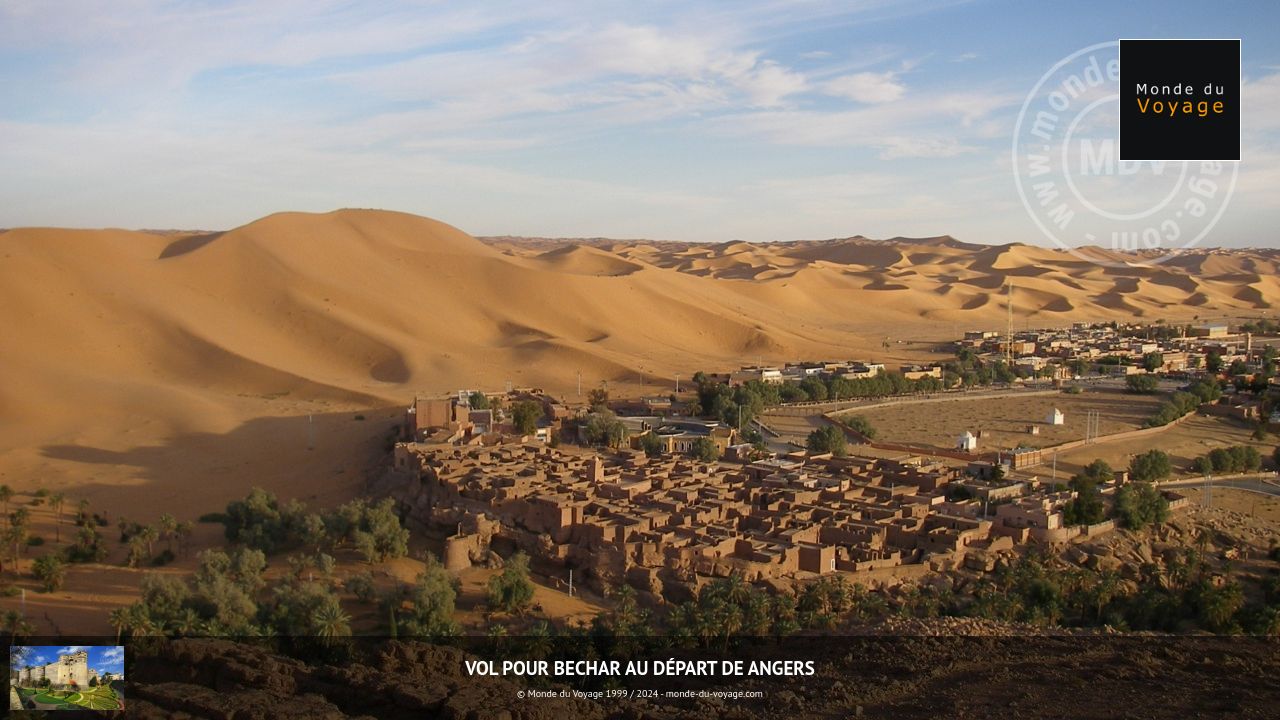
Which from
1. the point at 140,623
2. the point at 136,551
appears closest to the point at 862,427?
the point at 136,551

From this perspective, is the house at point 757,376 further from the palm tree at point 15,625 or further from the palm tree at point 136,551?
the palm tree at point 15,625

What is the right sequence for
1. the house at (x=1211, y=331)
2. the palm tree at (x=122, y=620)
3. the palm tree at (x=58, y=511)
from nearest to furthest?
1. the palm tree at (x=122, y=620)
2. the palm tree at (x=58, y=511)
3. the house at (x=1211, y=331)

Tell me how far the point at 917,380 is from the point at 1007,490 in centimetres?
1868

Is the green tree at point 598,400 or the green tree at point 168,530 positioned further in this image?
the green tree at point 598,400

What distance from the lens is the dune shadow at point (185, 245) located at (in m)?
51.2

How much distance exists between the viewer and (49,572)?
13.9 meters

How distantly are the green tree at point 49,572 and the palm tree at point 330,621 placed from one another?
4.65 m

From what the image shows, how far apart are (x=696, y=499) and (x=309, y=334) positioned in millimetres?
27231

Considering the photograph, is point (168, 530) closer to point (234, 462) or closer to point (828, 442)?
point (234, 462)

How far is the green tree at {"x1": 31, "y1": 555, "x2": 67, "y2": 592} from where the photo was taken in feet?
45.3

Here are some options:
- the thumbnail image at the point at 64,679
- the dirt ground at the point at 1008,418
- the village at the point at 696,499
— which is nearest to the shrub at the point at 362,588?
the village at the point at 696,499

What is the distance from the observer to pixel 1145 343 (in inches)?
2025

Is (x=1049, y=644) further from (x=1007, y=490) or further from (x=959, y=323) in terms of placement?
(x=959, y=323)

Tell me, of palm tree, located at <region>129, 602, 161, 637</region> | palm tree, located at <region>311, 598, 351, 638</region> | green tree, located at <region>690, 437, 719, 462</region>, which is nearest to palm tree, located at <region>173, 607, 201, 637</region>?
palm tree, located at <region>129, 602, 161, 637</region>
